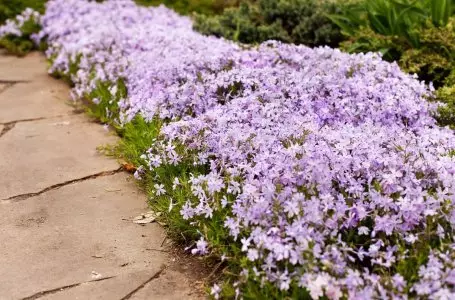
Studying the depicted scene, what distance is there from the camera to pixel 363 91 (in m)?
4.30

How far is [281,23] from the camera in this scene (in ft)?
21.4

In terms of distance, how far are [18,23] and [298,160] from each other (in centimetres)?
550

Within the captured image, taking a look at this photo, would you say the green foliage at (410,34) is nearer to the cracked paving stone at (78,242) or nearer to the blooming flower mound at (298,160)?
the blooming flower mound at (298,160)

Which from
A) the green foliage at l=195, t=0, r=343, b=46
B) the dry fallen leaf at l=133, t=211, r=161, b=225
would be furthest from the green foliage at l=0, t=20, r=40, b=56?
the dry fallen leaf at l=133, t=211, r=161, b=225

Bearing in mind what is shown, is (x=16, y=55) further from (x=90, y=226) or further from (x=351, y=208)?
(x=351, y=208)

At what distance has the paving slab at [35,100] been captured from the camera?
534 cm

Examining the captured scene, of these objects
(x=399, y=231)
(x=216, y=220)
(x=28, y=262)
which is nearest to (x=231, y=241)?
(x=216, y=220)

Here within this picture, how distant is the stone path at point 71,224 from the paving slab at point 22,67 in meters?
1.23

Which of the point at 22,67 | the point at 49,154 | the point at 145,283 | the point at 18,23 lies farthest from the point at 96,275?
the point at 18,23

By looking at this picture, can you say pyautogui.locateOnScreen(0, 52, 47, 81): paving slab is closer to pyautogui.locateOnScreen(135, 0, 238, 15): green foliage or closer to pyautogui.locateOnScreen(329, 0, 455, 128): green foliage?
pyautogui.locateOnScreen(135, 0, 238, 15): green foliage

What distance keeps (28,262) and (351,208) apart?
1649 mm

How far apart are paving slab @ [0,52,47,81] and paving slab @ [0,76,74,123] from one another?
18 centimetres

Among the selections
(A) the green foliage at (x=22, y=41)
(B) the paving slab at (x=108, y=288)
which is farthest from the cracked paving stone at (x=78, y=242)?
(A) the green foliage at (x=22, y=41)

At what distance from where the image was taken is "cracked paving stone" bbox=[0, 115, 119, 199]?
408 cm
